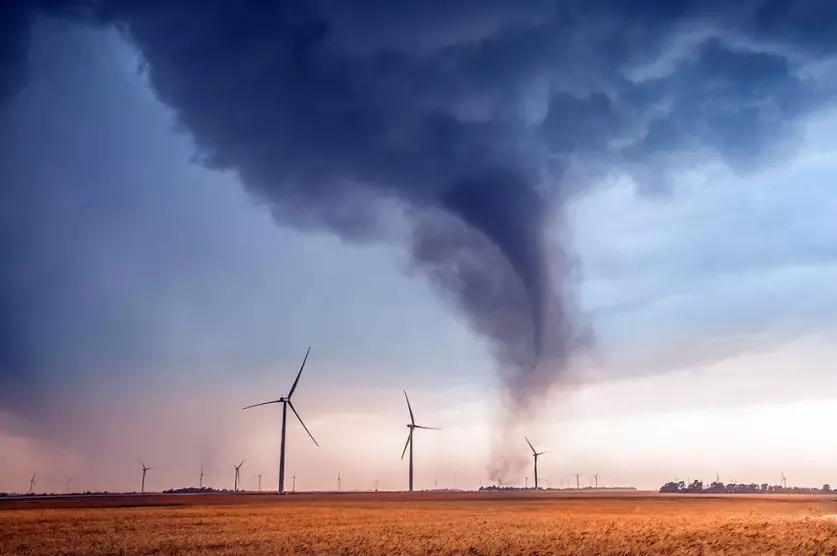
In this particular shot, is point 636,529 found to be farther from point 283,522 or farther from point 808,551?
point 283,522

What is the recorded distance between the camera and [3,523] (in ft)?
246

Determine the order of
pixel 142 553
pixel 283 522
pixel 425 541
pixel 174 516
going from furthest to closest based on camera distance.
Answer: pixel 174 516, pixel 283 522, pixel 425 541, pixel 142 553

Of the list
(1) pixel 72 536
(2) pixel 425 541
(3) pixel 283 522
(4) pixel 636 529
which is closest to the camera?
(2) pixel 425 541

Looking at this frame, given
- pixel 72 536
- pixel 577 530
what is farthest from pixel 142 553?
pixel 577 530

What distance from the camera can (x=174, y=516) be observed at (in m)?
85.4

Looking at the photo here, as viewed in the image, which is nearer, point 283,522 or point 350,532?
point 350,532

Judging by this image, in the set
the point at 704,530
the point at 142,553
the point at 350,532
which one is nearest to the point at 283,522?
the point at 350,532

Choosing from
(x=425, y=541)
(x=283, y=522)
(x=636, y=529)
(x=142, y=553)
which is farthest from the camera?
(x=283, y=522)

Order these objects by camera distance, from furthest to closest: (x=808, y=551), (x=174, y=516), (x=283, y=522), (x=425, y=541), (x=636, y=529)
Result: (x=174, y=516) → (x=283, y=522) → (x=636, y=529) → (x=425, y=541) → (x=808, y=551)

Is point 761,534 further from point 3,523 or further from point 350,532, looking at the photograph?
point 3,523

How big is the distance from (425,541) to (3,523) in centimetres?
5102

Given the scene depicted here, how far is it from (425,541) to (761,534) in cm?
2423

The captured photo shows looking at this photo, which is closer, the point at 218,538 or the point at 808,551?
the point at 808,551

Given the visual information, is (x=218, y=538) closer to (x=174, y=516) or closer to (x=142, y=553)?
(x=142, y=553)
